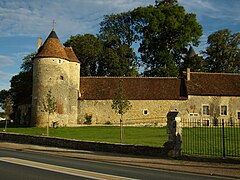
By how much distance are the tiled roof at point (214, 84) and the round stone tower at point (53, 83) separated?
15.7 m

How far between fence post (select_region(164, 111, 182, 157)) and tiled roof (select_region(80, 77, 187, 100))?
2608 cm

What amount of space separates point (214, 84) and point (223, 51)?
981 centimetres

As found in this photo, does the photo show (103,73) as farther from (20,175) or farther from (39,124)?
(20,175)

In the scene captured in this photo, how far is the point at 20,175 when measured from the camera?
889 cm

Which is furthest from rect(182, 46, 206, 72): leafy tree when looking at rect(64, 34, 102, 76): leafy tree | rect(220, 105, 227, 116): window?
rect(64, 34, 102, 76): leafy tree

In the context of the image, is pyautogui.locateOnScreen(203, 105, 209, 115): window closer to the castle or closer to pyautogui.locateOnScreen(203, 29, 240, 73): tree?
the castle

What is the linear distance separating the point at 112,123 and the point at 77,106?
5007 millimetres

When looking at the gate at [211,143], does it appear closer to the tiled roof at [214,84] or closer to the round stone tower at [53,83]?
the tiled roof at [214,84]

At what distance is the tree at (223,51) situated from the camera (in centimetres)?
4847

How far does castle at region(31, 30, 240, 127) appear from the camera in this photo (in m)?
38.2

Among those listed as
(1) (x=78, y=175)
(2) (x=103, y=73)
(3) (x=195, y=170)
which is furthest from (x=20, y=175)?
(2) (x=103, y=73)

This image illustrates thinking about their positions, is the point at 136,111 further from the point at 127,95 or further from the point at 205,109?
the point at 205,109

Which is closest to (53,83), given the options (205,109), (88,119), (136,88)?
(88,119)

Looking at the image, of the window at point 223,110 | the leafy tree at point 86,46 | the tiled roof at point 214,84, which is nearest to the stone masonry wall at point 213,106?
the window at point 223,110
